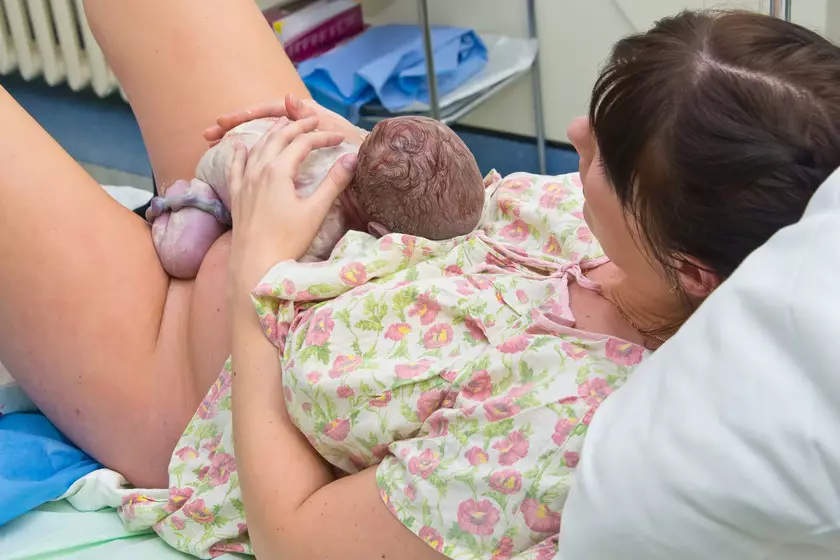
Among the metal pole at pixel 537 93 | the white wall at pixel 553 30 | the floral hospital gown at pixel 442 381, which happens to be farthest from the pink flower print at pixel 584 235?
the metal pole at pixel 537 93

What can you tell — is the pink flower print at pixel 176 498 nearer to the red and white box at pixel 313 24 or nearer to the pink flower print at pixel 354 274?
the pink flower print at pixel 354 274

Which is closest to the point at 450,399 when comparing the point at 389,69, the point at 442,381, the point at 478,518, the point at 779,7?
the point at 442,381

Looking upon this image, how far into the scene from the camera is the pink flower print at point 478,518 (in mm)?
797

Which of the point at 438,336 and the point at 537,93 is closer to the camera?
the point at 438,336

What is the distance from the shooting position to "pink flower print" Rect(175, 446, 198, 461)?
1.09 metres

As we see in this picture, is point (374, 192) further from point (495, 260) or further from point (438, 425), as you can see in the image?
point (438, 425)

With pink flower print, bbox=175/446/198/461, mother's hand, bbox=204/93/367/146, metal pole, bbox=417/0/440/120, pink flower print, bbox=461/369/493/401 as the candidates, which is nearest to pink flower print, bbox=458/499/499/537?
pink flower print, bbox=461/369/493/401

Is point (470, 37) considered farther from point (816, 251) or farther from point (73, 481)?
point (816, 251)

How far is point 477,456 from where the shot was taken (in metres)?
0.82

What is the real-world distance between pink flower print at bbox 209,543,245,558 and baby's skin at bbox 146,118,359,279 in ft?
1.19

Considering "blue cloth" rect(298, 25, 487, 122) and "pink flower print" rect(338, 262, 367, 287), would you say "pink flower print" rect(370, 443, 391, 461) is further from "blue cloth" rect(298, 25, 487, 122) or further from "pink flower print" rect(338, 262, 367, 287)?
"blue cloth" rect(298, 25, 487, 122)

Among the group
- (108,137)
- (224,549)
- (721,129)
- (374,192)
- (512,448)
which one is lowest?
(108,137)

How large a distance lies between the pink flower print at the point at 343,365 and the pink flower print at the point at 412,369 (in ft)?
0.15

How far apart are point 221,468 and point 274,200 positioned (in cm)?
32
